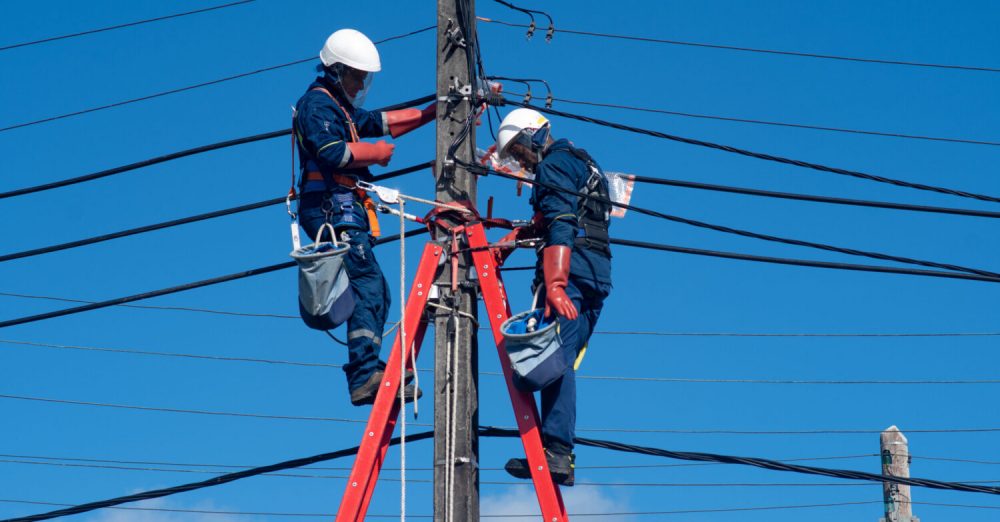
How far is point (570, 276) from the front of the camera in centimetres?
954

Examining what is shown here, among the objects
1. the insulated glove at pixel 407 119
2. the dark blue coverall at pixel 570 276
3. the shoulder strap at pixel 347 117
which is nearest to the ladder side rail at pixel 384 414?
the dark blue coverall at pixel 570 276

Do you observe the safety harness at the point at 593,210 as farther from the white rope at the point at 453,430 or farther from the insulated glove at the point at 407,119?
the insulated glove at the point at 407,119

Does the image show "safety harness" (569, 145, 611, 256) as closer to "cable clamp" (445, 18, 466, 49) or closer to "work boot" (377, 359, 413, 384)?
"cable clamp" (445, 18, 466, 49)

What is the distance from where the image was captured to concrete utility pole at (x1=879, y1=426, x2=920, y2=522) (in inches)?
593

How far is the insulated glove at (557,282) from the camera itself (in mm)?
9180

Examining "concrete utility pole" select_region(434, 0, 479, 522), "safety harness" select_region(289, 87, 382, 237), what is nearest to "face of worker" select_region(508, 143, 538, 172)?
"concrete utility pole" select_region(434, 0, 479, 522)

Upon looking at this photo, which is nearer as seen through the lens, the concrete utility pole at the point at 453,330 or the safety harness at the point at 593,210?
the concrete utility pole at the point at 453,330

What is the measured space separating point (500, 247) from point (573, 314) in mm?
874

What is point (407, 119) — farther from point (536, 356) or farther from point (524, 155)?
point (536, 356)

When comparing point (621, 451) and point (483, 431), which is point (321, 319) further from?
point (621, 451)

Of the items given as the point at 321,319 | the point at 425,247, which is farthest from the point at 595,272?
the point at 321,319

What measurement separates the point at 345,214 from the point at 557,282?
157 centimetres

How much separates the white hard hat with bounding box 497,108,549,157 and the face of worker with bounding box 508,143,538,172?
5 cm

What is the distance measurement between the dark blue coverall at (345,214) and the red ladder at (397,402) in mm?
252
